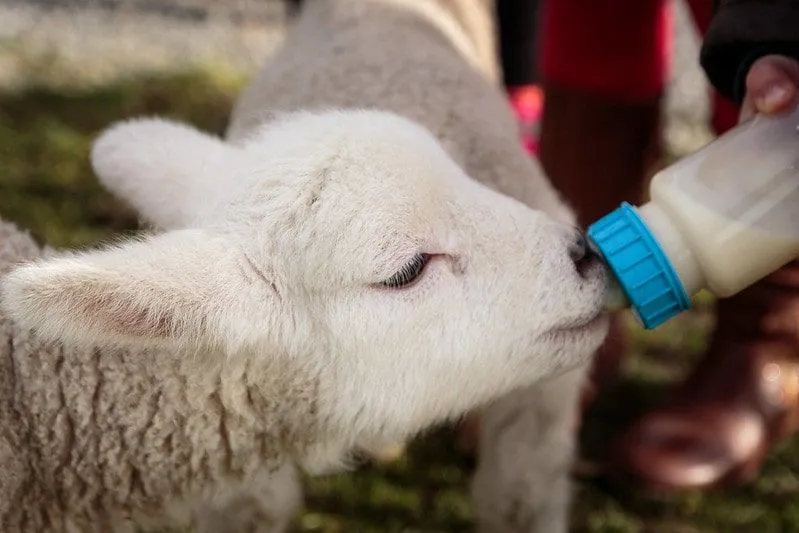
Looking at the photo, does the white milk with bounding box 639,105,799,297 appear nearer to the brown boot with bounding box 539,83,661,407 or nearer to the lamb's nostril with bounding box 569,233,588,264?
the lamb's nostril with bounding box 569,233,588,264

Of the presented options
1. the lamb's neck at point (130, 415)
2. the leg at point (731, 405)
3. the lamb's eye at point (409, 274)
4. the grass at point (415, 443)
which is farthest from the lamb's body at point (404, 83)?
the grass at point (415, 443)

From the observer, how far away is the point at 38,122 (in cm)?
483

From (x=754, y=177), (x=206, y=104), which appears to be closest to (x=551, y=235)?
(x=754, y=177)

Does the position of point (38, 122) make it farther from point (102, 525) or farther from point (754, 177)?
point (754, 177)

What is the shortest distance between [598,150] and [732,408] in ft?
3.22

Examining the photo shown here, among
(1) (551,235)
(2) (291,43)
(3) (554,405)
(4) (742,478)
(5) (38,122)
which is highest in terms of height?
(5) (38,122)

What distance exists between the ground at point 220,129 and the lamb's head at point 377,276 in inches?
47.2

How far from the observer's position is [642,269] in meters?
1.76

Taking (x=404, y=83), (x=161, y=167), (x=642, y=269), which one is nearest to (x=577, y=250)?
(x=642, y=269)

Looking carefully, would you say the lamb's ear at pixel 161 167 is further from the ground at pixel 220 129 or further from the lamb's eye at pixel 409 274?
the ground at pixel 220 129

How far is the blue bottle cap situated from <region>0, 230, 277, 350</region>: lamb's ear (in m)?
0.67

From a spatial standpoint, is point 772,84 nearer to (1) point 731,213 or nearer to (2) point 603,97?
(1) point 731,213

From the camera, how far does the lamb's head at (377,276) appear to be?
1.73 m

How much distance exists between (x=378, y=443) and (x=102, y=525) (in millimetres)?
599
